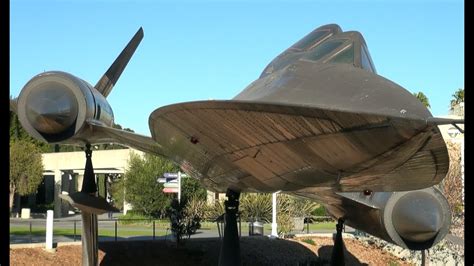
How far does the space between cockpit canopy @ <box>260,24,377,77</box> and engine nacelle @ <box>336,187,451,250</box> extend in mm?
4342

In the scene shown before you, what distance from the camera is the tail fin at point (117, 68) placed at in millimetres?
12688

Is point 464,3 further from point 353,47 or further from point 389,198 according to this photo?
point 389,198

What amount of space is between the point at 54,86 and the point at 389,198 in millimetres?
6464

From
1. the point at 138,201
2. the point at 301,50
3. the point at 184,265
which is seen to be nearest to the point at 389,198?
the point at 301,50

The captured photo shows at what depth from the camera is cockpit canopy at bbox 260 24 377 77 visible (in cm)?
Result: 713

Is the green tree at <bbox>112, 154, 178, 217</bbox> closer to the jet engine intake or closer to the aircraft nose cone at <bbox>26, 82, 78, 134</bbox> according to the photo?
the jet engine intake

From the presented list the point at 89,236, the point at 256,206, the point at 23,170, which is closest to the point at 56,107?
the point at 89,236

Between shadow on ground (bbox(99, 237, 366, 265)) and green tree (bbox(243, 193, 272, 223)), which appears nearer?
shadow on ground (bbox(99, 237, 366, 265))

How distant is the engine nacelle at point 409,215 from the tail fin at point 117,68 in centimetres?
541

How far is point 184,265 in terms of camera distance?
1944 centimetres

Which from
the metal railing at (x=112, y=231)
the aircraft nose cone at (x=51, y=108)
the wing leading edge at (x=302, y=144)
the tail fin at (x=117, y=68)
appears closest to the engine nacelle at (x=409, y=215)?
the wing leading edge at (x=302, y=144)

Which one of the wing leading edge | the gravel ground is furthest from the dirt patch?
the wing leading edge

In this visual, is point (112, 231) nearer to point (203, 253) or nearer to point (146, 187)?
point (146, 187)
